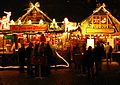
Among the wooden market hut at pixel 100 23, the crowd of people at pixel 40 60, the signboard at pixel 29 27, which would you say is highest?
the wooden market hut at pixel 100 23

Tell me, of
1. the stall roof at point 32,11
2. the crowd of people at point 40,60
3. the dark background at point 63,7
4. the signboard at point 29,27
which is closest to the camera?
the crowd of people at point 40,60

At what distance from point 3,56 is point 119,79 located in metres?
10.5

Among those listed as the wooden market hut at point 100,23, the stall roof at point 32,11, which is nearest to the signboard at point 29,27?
the stall roof at point 32,11

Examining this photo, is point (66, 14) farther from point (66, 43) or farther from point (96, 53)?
point (96, 53)

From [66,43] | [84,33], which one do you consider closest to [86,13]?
[84,33]

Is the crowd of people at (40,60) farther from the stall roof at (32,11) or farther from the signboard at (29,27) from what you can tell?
the stall roof at (32,11)

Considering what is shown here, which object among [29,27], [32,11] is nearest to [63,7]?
[32,11]

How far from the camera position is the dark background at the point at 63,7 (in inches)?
2131

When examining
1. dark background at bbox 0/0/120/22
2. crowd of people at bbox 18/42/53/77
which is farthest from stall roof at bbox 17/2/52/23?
dark background at bbox 0/0/120/22

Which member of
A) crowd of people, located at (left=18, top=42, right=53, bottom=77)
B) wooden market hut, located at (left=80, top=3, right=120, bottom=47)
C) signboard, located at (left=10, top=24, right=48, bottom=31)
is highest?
wooden market hut, located at (left=80, top=3, right=120, bottom=47)

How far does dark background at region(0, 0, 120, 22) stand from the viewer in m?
54.1

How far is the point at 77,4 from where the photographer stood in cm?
5725

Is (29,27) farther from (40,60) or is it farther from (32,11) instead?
(40,60)

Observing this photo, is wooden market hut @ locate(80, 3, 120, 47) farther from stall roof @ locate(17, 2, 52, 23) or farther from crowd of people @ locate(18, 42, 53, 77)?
crowd of people @ locate(18, 42, 53, 77)
